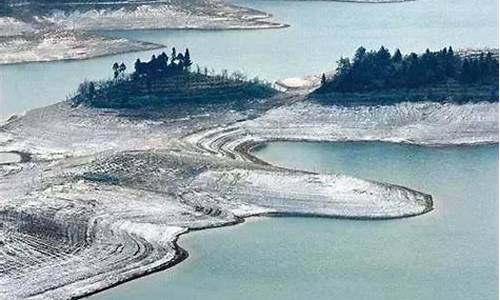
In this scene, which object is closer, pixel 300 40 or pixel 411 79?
pixel 411 79

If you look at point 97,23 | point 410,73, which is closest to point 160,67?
point 410,73

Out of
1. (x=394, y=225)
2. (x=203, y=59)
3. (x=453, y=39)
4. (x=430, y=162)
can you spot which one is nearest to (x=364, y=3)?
(x=453, y=39)


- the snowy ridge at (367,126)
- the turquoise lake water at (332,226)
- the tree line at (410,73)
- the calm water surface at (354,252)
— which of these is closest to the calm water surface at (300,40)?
the turquoise lake water at (332,226)

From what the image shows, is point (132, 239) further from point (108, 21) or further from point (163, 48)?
point (108, 21)

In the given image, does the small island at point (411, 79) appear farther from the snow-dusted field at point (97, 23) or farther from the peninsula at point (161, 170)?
the snow-dusted field at point (97, 23)

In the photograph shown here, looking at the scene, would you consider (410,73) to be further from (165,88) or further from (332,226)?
(332,226)

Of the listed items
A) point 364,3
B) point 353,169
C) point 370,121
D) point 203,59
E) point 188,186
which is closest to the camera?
point 188,186

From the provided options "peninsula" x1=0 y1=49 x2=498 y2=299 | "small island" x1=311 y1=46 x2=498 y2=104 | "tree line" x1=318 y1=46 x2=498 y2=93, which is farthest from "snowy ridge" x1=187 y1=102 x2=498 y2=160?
"tree line" x1=318 y1=46 x2=498 y2=93
